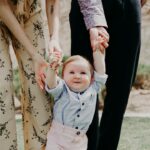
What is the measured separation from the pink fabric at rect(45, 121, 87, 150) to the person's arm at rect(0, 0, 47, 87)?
0.78ft

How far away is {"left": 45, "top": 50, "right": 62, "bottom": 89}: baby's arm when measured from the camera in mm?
2516

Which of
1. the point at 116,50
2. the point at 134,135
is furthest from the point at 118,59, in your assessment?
the point at 134,135

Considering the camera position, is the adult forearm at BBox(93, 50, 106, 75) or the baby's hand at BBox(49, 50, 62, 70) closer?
the baby's hand at BBox(49, 50, 62, 70)

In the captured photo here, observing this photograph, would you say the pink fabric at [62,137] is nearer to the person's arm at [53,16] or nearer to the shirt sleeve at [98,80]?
the shirt sleeve at [98,80]

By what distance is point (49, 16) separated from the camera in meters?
2.76

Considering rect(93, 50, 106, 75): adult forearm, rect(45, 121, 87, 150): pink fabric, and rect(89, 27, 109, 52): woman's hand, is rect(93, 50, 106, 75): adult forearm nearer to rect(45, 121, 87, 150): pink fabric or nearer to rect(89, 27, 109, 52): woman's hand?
rect(89, 27, 109, 52): woman's hand

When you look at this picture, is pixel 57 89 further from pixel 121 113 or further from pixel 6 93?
pixel 121 113

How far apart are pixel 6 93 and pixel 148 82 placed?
222 inches

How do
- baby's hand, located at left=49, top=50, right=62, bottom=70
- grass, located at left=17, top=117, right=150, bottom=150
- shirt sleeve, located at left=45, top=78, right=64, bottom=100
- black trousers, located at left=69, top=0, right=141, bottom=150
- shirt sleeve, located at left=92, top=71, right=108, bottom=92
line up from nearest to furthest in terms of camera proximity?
baby's hand, located at left=49, top=50, right=62, bottom=70 → shirt sleeve, located at left=45, top=78, right=64, bottom=100 → shirt sleeve, located at left=92, top=71, right=108, bottom=92 → black trousers, located at left=69, top=0, right=141, bottom=150 → grass, located at left=17, top=117, right=150, bottom=150

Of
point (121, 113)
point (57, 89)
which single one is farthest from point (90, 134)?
point (57, 89)

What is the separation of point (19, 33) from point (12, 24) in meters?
0.05

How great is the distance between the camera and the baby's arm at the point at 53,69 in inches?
99.0

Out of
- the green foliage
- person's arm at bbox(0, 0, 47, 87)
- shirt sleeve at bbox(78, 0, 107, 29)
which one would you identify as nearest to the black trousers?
shirt sleeve at bbox(78, 0, 107, 29)

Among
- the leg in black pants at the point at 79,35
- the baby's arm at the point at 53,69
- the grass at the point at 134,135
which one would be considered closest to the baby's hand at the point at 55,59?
the baby's arm at the point at 53,69
